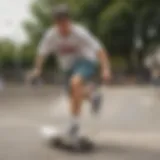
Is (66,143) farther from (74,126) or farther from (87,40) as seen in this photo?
(87,40)

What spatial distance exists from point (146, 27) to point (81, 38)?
0.12 metres

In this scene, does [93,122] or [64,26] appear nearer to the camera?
[64,26]

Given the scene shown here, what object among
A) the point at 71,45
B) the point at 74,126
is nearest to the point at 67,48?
the point at 71,45

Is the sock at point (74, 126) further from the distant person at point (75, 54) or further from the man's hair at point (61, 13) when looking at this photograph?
the man's hair at point (61, 13)

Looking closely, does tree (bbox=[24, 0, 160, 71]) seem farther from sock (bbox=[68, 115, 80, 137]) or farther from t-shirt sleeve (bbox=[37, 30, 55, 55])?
sock (bbox=[68, 115, 80, 137])

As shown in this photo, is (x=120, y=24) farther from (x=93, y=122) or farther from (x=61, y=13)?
(x=93, y=122)

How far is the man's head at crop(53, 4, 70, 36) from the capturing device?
40.6 inches

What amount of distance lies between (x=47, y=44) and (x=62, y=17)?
0.06 metres

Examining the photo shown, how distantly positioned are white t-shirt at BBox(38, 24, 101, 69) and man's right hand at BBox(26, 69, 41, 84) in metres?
0.03

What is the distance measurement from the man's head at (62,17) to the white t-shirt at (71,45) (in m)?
0.01

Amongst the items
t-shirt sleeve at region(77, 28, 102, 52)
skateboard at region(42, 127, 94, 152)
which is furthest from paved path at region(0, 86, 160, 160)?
t-shirt sleeve at region(77, 28, 102, 52)

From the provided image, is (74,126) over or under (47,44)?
under

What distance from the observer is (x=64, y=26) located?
1.05 meters

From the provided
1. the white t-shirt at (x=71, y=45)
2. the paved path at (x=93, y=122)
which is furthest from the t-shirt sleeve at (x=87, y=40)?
the paved path at (x=93, y=122)
